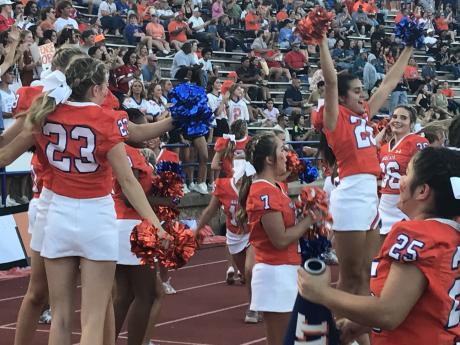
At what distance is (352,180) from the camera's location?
6.45m

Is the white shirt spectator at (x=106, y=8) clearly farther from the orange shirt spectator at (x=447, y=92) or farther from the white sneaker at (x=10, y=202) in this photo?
the orange shirt spectator at (x=447, y=92)

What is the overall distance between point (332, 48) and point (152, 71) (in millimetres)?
8898

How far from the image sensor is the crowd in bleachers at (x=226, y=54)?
46.8 ft

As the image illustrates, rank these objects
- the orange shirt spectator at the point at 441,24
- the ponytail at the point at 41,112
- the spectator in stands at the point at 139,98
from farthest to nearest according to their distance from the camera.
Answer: the orange shirt spectator at the point at 441,24, the spectator in stands at the point at 139,98, the ponytail at the point at 41,112

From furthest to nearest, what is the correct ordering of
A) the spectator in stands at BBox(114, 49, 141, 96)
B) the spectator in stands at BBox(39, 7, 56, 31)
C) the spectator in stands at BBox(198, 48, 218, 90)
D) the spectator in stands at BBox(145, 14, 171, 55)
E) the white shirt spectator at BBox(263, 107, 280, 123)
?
the spectator in stands at BBox(145, 14, 171, 55) → the white shirt spectator at BBox(263, 107, 280, 123) → the spectator in stands at BBox(198, 48, 218, 90) → the spectator in stands at BBox(39, 7, 56, 31) → the spectator in stands at BBox(114, 49, 141, 96)

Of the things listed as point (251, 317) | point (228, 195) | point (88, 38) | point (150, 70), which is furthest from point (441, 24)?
point (251, 317)

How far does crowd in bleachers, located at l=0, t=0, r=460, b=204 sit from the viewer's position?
46.8 feet

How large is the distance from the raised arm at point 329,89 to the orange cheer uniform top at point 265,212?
0.97 metres

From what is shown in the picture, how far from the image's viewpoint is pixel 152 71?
55.8 ft

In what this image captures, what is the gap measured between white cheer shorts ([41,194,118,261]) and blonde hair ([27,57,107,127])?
17.0 inches

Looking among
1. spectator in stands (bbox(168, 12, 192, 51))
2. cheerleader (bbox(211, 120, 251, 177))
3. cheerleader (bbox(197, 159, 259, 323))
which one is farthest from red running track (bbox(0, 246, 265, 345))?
spectator in stands (bbox(168, 12, 192, 51))

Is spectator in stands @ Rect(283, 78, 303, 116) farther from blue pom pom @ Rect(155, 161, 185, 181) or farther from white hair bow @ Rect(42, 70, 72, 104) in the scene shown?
white hair bow @ Rect(42, 70, 72, 104)

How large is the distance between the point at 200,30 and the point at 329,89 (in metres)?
15.6

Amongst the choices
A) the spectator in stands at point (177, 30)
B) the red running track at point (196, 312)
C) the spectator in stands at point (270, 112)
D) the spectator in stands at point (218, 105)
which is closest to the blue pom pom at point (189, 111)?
the red running track at point (196, 312)
